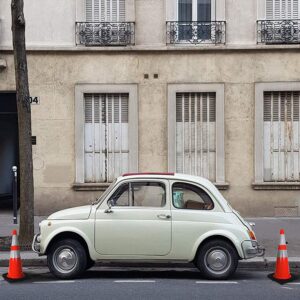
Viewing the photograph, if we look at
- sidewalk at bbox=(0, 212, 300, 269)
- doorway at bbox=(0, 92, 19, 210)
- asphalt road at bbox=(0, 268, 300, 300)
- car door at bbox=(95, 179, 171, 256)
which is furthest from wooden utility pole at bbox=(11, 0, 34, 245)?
doorway at bbox=(0, 92, 19, 210)

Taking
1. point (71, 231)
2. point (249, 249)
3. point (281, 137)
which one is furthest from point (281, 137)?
point (71, 231)

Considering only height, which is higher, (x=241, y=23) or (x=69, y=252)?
(x=241, y=23)

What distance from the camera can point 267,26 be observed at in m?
17.6

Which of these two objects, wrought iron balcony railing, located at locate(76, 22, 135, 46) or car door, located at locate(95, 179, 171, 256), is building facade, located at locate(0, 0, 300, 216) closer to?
wrought iron balcony railing, located at locate(76, 22, 135, 46)

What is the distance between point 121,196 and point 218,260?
1722mm

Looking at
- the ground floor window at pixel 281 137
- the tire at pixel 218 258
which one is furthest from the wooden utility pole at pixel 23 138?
the ground floor window at pixel 281 137

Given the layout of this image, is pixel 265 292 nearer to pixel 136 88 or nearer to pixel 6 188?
pixel 136 88

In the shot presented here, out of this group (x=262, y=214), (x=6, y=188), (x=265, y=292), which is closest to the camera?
(x=265, y=292)

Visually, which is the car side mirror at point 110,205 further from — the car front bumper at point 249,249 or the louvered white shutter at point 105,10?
the louvered white shutter at point 105,10

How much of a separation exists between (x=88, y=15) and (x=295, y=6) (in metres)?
5.54

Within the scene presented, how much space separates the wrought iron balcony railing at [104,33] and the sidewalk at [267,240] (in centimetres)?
487

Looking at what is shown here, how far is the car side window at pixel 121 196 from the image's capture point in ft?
32.7

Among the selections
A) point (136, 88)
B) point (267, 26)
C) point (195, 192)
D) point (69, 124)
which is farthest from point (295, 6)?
point (195, 192)

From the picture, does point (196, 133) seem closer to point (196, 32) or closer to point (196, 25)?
point (196, 32)
